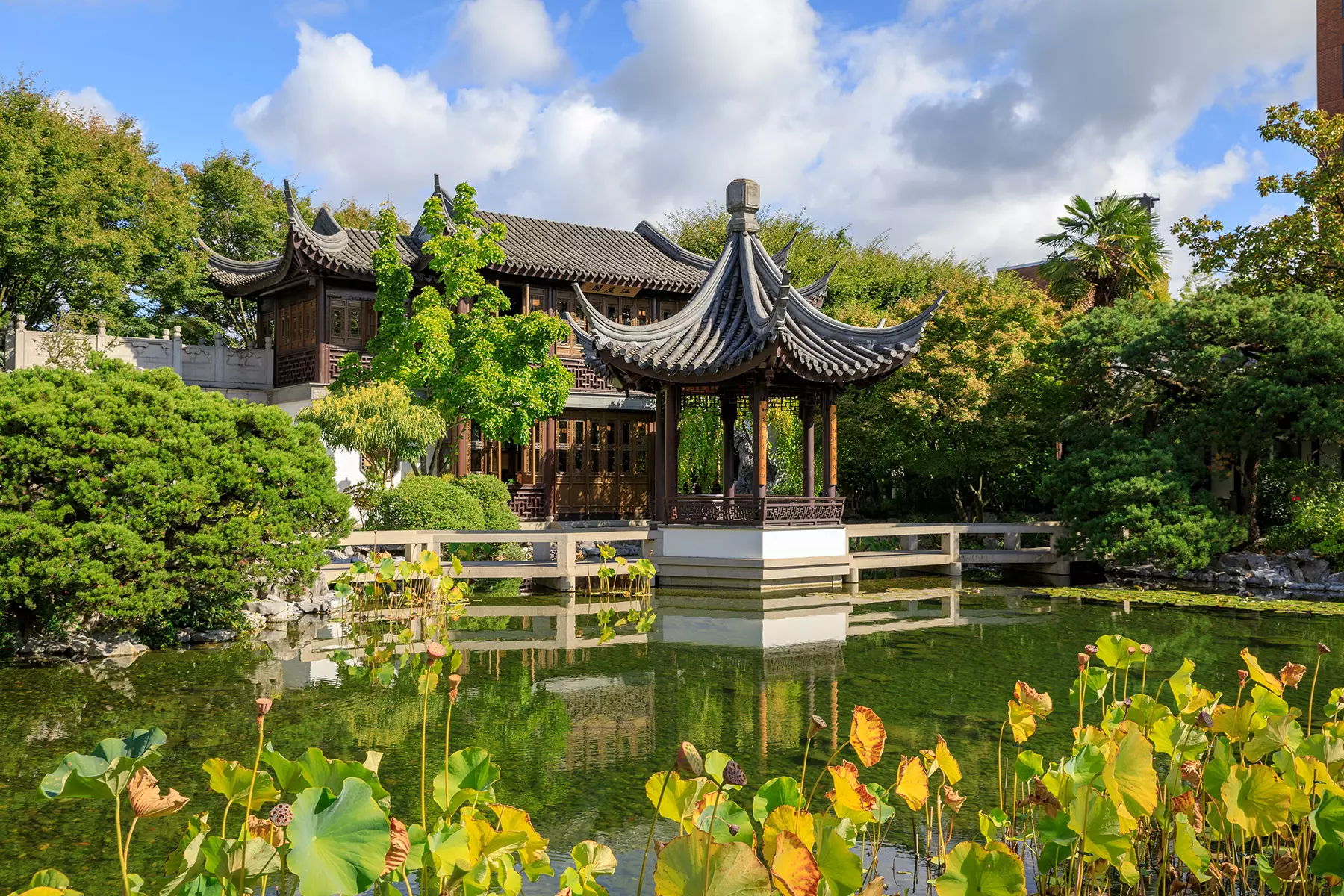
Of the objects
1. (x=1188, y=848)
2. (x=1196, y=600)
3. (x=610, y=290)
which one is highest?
(x=610, y=290)

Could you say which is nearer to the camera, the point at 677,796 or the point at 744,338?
the point at 677,796

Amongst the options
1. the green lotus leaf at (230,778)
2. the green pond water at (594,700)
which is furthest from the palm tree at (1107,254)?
the green lotus leaf at (230,778)

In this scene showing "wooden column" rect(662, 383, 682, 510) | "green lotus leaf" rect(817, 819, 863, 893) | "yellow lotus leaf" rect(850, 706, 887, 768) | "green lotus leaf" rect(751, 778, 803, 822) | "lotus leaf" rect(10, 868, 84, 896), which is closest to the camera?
"lotus leaf" rect(10, 868, 84, 896)

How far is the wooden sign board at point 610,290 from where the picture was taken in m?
19.0

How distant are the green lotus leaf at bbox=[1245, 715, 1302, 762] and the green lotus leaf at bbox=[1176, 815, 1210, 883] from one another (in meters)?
0.45

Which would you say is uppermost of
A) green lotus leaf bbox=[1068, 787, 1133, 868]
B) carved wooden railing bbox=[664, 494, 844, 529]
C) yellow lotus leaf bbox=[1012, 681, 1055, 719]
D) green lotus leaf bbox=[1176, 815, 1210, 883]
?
carved wooden railing bbox=[664, 494, 844, 529]

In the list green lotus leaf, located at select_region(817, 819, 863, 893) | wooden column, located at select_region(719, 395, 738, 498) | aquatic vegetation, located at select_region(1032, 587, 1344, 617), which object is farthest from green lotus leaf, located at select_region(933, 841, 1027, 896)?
wooden column, located at select_region(719, 395, 738, 498)

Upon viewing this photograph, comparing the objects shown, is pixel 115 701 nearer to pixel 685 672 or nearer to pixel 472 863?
pixel 685 672

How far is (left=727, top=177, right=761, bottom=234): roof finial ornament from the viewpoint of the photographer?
14.1 m

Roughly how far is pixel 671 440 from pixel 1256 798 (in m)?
10.8

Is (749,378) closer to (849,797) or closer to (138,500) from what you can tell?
(138,500)

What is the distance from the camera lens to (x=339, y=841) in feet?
6.57

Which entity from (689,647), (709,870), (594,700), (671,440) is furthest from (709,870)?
(671,440)

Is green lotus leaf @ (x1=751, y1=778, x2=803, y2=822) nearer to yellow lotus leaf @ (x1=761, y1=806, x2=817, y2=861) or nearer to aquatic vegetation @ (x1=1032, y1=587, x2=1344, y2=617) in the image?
yellow lotus leaf @ (x1=761, y1=806, x2=817, y2=861)
